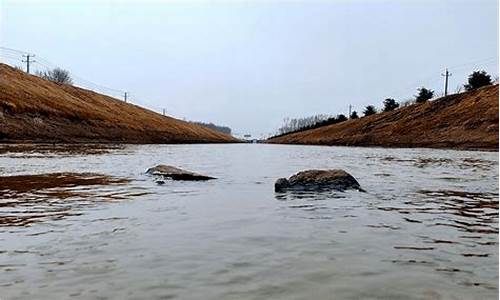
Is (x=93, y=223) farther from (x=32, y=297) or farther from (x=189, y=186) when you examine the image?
(x=189, y=186)

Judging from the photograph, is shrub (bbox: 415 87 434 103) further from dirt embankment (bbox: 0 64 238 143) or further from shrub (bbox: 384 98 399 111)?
dirt embankment (bbox: 0 64 238 143)

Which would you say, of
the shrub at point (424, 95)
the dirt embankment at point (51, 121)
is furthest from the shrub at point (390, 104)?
the dirt embankment at point (51, 121)

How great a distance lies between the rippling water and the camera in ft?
15.6

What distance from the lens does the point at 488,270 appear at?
5461mm

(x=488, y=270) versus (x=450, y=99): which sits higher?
(x=450, y=99)

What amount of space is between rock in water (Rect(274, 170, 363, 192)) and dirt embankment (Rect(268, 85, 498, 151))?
138ft

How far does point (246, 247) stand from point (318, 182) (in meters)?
7.27

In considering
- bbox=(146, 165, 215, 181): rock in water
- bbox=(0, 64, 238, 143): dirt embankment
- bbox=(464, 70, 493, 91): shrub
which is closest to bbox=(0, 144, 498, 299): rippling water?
bbox=(146, 165, 215, 181): rock in water

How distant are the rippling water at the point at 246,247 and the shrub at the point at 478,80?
7890 cm

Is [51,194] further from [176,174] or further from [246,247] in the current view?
[246,247]

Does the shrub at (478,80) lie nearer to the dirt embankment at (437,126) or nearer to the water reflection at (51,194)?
the dirt embankment at (437,126)

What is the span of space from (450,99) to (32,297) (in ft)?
279

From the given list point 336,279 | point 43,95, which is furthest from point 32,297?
point 43,95

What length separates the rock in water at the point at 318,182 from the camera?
1316cm
